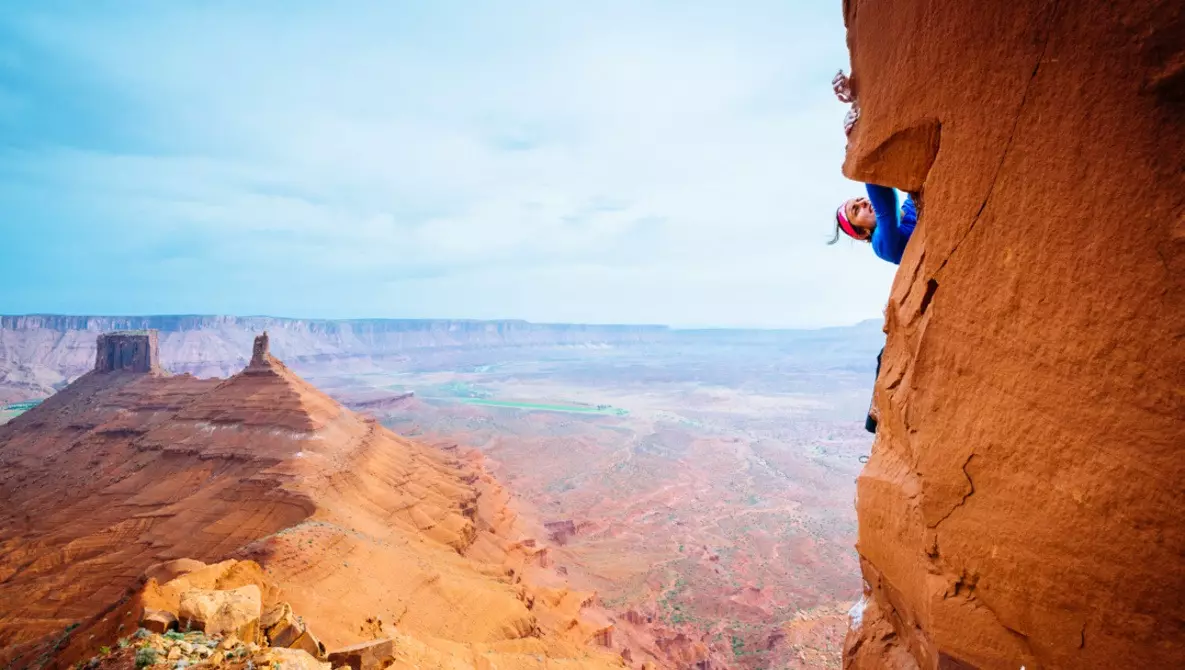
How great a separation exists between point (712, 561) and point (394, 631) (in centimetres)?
2124

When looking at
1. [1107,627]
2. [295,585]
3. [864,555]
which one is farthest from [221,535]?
[1107,627]

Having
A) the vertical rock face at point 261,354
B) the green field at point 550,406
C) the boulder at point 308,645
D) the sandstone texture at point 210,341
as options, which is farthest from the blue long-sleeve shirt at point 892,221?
the green field at point 550,406

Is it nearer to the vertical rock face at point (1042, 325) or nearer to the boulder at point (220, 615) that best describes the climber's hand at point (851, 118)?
the vertical rock face at point (1042, 325)

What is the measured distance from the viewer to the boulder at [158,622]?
6293mm

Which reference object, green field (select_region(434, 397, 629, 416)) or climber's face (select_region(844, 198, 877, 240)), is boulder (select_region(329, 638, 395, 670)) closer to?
climber's face (select_region(844, 198, 877, 240))

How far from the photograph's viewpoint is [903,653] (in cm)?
318

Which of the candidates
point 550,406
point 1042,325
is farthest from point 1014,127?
point 550,406

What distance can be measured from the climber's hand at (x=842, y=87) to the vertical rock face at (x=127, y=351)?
177ft

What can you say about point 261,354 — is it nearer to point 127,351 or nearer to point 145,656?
point 127,351

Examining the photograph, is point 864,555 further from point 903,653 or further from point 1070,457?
point 1070,457

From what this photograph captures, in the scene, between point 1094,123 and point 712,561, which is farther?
point 712,561

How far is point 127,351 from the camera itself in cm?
4216

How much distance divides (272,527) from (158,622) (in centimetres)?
1478

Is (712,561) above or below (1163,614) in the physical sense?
below
